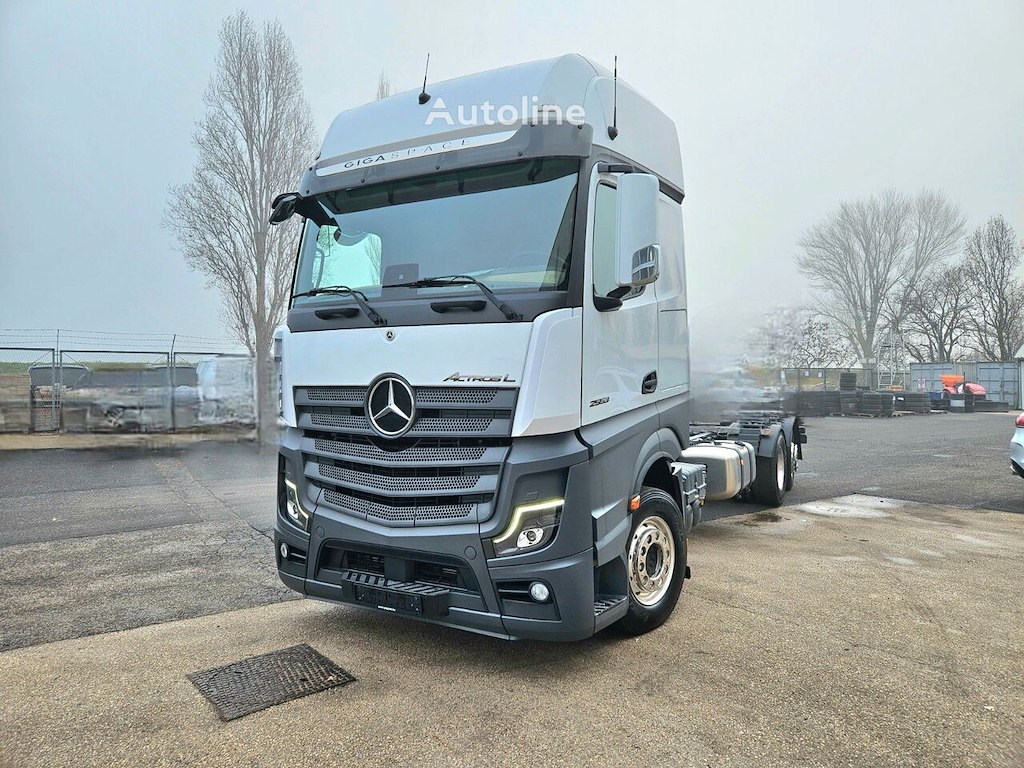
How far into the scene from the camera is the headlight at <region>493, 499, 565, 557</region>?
12.1 ft

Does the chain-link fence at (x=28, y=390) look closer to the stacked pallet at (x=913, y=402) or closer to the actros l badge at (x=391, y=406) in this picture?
the actros l badge at (x=391, y=406)

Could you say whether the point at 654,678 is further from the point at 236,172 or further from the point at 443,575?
the point at 236,172

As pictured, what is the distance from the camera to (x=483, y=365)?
3.75 metres

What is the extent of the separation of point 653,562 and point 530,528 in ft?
4.33

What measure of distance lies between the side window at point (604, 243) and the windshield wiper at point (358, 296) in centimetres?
119

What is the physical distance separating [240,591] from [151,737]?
2397 millimetres

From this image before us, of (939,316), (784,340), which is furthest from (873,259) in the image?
(784,340)

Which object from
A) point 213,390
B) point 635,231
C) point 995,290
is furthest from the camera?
point 995,290

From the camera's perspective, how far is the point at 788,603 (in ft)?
16.9

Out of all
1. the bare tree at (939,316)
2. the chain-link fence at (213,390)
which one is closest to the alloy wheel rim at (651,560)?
the chain-link fence at (213,390)

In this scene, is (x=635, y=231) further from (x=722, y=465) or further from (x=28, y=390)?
(x=28, y=390)

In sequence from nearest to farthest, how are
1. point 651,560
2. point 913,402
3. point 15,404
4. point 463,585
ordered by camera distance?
1. point 463,585
2. point 651,560
3. point 15,404
4. point 913,402

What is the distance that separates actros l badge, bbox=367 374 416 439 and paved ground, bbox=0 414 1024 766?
1314mm

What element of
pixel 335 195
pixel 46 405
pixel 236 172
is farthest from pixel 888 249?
pixel 335 195
